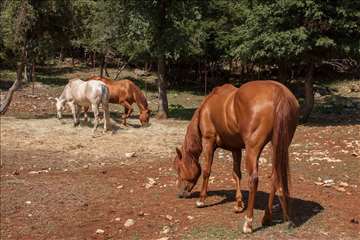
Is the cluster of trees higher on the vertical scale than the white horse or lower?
higher

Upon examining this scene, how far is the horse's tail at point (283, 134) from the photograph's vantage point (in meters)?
6.85

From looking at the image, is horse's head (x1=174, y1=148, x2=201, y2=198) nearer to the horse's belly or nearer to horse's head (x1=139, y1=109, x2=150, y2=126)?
the horse's belly

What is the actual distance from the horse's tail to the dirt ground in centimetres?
76

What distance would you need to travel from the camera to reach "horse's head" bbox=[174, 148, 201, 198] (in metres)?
8.73

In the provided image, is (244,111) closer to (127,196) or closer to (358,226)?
(358,226)

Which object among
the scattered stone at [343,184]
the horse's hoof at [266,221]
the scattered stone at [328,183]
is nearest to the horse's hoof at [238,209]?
the horse's hoof at [266,221]

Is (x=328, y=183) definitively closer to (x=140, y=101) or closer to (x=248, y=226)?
(x=248, y=226)

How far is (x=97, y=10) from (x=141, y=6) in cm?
1614

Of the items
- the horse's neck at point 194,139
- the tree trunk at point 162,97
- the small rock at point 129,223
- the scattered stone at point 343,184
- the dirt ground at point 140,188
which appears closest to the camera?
the dirt ground at point 140,188

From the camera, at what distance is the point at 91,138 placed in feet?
51.3

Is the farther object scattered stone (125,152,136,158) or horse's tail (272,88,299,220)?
scattered stone (125,152,136,158)

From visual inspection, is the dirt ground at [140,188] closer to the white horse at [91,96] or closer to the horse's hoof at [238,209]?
the horse's hoof at [238,209]

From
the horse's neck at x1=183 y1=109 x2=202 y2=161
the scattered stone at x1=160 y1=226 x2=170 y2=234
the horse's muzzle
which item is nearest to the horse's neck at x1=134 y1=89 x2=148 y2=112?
the horse's muzzle

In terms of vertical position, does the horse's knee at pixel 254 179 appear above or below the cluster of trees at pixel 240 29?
below
